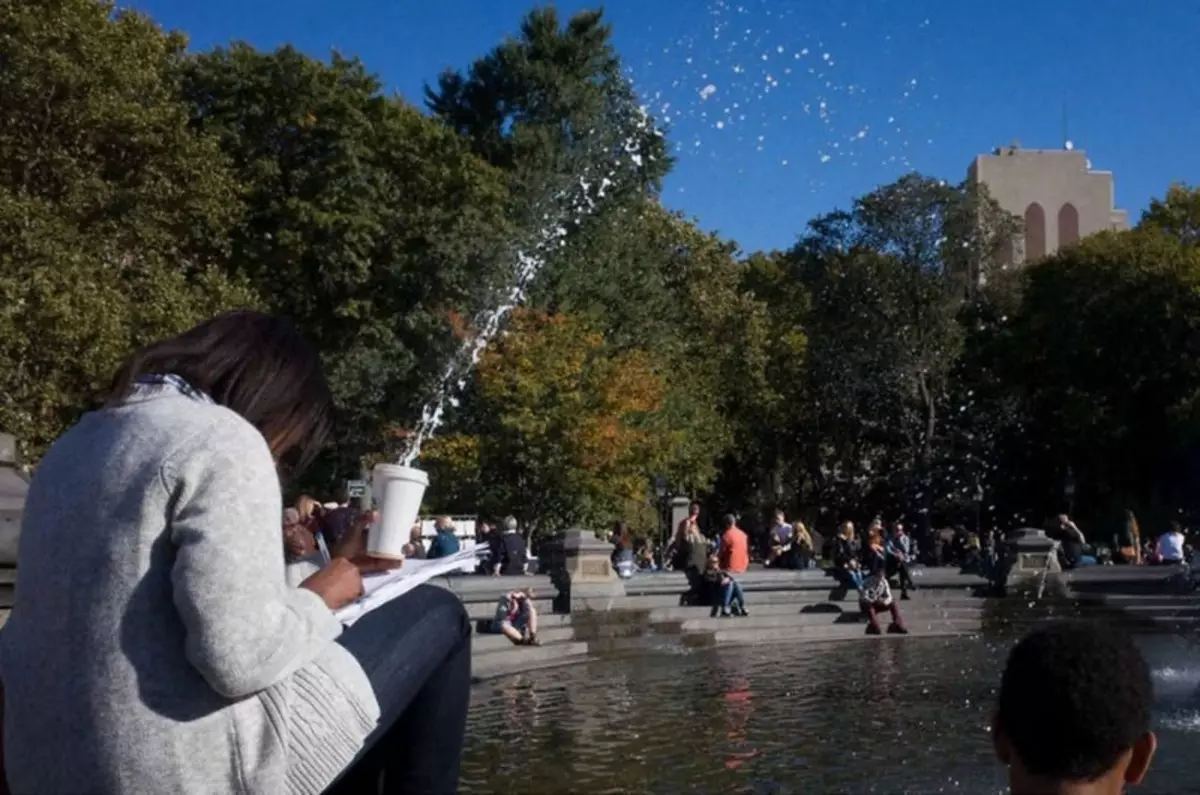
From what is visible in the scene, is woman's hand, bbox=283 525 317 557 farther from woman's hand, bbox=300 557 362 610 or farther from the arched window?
the arched window

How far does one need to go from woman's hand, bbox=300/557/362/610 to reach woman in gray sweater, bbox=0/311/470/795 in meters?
0.22

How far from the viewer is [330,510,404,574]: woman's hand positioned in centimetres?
327

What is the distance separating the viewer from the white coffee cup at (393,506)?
3.21 metres

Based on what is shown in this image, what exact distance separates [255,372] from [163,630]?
21.2 inches

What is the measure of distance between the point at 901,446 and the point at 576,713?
40069 millimetres

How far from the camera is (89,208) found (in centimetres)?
2728

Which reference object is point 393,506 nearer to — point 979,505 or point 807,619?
point 807,619

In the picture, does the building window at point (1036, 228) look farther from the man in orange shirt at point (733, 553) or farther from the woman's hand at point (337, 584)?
the woman's hand at point (337, 584)

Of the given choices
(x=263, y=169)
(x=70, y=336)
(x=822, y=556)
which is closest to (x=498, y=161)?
(x=263, y=169)

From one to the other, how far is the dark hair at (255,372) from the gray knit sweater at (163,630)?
17 centimetres

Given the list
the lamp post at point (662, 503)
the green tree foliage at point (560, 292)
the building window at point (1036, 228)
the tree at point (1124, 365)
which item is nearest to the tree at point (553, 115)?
the green tree foliage at point (560, 292)

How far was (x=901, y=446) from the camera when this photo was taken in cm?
5088

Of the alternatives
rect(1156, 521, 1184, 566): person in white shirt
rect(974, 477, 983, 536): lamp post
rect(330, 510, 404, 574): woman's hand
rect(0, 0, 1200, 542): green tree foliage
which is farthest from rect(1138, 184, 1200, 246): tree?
rect(330, 510, 404, 574): woman's hand

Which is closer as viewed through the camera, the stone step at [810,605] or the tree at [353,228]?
the stone step at [810,605]
